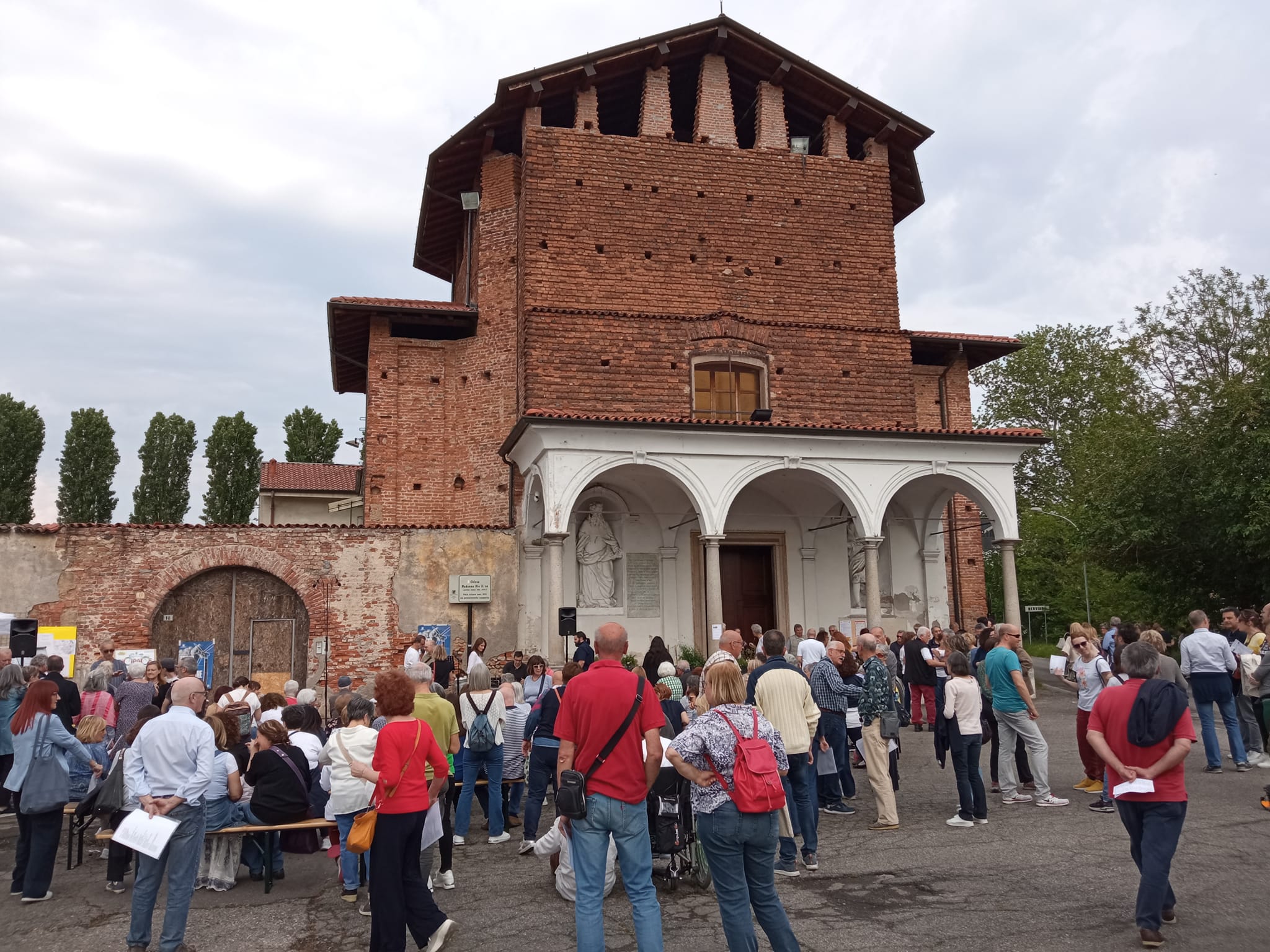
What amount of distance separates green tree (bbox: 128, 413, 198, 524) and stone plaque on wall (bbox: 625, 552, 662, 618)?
98.6 feet

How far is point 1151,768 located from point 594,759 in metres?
3.03

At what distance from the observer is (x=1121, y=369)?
40250mm

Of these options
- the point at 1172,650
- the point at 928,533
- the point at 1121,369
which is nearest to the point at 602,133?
the point at 928,533

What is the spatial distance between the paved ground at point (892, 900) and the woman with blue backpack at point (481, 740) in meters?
0.37

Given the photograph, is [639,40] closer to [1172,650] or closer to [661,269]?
[661,269]

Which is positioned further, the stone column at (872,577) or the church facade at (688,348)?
the church facade at (688,348)

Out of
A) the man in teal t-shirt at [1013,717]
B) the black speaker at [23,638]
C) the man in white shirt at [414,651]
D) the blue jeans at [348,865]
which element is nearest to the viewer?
the blue jeans at [348,865]

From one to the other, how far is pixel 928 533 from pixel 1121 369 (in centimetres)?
2561

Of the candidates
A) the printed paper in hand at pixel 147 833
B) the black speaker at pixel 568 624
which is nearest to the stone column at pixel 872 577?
the black speaker at pixel 568 624

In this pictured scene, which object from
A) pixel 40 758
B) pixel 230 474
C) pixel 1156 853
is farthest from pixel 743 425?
pixel 230 474

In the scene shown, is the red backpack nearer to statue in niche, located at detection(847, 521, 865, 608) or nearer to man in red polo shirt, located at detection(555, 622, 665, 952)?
man in red polo shirt, located at detection(555, 622, 665, 952)

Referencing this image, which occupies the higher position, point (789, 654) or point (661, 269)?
point (661, 269)

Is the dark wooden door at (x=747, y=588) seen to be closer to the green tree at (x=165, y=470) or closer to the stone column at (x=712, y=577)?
the stone column at (x=712, y=577)

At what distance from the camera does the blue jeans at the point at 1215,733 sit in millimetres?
10016
